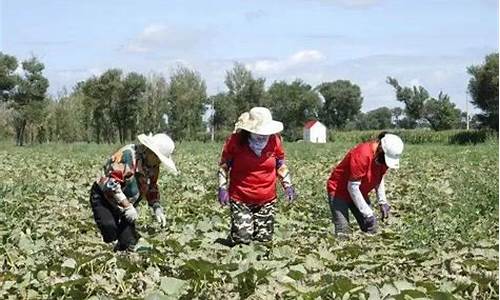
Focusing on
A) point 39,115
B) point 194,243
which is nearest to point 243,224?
point 194,243

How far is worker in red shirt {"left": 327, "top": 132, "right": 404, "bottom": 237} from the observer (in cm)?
657

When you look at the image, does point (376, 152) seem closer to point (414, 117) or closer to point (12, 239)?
point (12, 239)

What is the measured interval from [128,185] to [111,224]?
37 centimetres

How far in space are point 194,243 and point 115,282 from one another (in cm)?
107

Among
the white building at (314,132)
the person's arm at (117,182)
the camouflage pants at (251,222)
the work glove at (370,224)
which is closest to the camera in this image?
the person's arm at (117,182)

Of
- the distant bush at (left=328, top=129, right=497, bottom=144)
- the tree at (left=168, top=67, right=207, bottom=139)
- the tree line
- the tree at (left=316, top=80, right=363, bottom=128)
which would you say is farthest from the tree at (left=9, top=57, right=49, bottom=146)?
the tree at (left=316, top=80, right=363, bottom=128)

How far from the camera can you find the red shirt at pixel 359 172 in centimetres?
674

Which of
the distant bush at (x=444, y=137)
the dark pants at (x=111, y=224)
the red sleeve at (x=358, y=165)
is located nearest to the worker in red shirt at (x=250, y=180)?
the red sleeve at (x=358, y=165)

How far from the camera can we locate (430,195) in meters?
11.4

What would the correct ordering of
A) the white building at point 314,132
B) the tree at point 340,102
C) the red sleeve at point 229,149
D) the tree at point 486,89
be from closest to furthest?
1. the red sleeve at point 229,149
2. the tree at point 486,89
3. the white building at point 314,132
4. the tree at point 340,102

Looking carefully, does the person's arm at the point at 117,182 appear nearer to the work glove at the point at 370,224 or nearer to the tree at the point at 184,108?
the work glove at the point at 370,224

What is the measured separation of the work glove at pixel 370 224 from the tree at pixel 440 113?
5703 cm

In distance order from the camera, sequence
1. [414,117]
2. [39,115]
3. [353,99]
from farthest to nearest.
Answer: [353,99] → [414,117] → [39,115]

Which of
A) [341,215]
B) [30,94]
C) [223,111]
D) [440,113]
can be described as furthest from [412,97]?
[341,215]
